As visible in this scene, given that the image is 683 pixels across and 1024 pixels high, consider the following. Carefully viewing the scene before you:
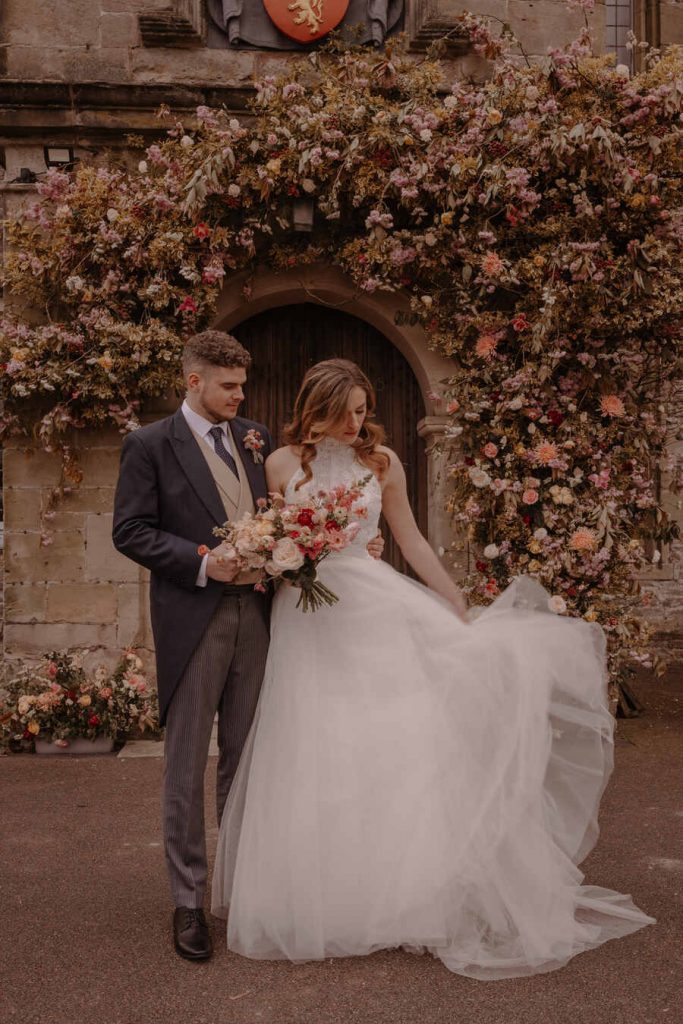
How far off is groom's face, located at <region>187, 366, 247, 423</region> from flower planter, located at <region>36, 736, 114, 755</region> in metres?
3.36

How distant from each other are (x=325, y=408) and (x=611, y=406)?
354 cm

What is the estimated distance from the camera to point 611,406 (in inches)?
Answer: 247

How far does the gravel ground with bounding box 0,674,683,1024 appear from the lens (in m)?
2.68

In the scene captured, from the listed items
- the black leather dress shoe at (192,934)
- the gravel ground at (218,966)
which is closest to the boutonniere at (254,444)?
the black leather dress shoe at (192,934)

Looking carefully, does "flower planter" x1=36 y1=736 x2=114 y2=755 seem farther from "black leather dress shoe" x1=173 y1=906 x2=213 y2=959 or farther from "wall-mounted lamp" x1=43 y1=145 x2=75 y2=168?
"wall-mounted lamp" x1=43 y1=145 x2=75 y2=168

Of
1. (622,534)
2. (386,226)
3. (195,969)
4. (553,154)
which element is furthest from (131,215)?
(195,969)

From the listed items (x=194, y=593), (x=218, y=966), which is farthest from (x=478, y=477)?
(x=218, y=966)

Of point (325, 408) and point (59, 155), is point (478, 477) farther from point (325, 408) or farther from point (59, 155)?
point (59, 155)

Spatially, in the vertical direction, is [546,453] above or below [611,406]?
below

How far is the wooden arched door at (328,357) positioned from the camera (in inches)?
288

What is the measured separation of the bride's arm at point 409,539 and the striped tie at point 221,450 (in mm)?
573

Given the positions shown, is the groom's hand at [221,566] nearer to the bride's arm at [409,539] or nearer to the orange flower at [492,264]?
the bride's arm at [409,539]

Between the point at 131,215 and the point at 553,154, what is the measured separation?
2.76 m

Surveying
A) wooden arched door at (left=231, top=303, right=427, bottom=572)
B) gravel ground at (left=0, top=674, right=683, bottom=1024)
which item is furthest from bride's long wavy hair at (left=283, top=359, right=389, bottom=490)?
wooden arched door at (left=231, top=303, right=427, bottom=572)
